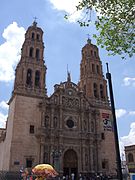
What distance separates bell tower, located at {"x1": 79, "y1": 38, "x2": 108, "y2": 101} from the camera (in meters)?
39.7

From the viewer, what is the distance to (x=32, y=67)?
115ft

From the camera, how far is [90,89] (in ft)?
129

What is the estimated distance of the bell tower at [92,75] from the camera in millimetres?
39688

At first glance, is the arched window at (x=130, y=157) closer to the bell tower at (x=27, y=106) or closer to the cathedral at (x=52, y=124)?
the cathedral at (x=52, y=124)

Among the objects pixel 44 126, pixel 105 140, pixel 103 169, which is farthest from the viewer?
pixel 105 140

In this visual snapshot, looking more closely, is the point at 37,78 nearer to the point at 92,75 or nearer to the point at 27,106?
the point at 27,106

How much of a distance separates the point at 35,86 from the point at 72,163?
12.4m

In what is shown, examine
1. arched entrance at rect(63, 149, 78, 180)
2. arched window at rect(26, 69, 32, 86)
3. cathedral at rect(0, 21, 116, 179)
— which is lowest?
arched entrance at rect(63, 149, 78, 180)

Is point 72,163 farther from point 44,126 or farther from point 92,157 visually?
point 44,126

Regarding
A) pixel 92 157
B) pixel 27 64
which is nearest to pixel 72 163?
pixel 92 157

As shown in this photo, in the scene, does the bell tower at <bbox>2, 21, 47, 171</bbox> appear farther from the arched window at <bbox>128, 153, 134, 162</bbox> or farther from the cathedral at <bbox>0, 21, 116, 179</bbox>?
the arched window at <bbox>128, 153, 134, 162</bbox>

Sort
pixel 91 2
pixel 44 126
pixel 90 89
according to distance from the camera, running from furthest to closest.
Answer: pixel 90 89 → pixel 44 126 → pixel 91 2

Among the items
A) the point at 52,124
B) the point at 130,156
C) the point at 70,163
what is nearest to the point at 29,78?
the point at 52,124

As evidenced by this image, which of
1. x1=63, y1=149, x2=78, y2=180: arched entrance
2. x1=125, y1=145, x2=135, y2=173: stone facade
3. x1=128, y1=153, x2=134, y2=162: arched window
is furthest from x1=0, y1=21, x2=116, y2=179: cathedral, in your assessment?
→ x1=128, y1=153, x2=134, y2=162: arched window
